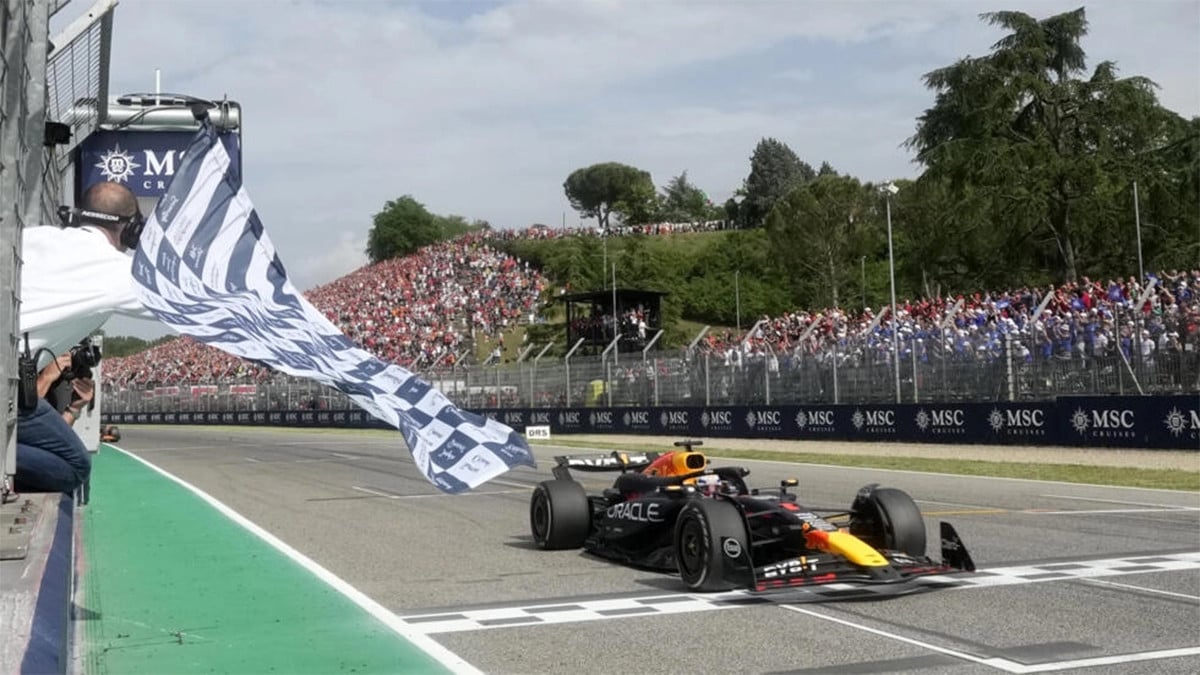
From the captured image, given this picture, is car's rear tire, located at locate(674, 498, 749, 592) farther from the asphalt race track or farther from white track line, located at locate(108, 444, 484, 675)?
white track line, located at locate(108, 444, 484, 675)

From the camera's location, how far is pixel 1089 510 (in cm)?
1382

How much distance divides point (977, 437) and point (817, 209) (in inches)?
1677

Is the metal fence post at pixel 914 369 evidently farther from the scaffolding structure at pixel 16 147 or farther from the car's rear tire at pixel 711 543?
the scaffolding structure at pixel 16 147

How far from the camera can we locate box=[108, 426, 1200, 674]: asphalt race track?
21.5 ft

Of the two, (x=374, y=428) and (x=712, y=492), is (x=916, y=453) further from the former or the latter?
(x=374, y=428)

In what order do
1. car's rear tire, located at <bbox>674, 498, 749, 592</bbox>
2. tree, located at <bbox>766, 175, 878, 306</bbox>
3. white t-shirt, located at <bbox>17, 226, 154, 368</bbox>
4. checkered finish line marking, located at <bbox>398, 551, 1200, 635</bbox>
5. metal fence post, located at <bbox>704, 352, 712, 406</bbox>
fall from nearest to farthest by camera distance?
white t-shirt, located at <bbox>17, 226, 154, 368</bbox>
checkered finish line marking, located at <bbox>398, 551, 1200, 635</bbox>
car's rear tire, located at <bbox>674, 498, 749, 592</bbox>
metal fence post, located at <bbox>704, 352, 712, 406</bbox>
tree, located at <bbox>766, 175, 878, 306</bbox>

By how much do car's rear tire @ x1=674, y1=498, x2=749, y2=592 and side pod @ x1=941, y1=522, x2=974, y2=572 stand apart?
1383 millimetres

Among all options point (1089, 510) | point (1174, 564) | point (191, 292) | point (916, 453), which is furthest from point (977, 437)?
point (191, 292)

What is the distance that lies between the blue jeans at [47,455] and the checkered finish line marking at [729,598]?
2.12m

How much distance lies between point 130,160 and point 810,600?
24.5ft

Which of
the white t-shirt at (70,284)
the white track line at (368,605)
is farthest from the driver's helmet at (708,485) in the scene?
the white t-shirt at (70,284)

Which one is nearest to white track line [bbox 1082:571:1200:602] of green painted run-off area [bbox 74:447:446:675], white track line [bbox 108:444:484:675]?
white track line [bbox 108:444:484:675]

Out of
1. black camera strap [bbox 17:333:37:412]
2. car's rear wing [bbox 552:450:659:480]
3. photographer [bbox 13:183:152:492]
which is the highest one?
photographer [bbox 13:183:152:492]

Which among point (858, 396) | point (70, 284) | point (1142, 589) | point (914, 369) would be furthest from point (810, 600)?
point (858, 396)
